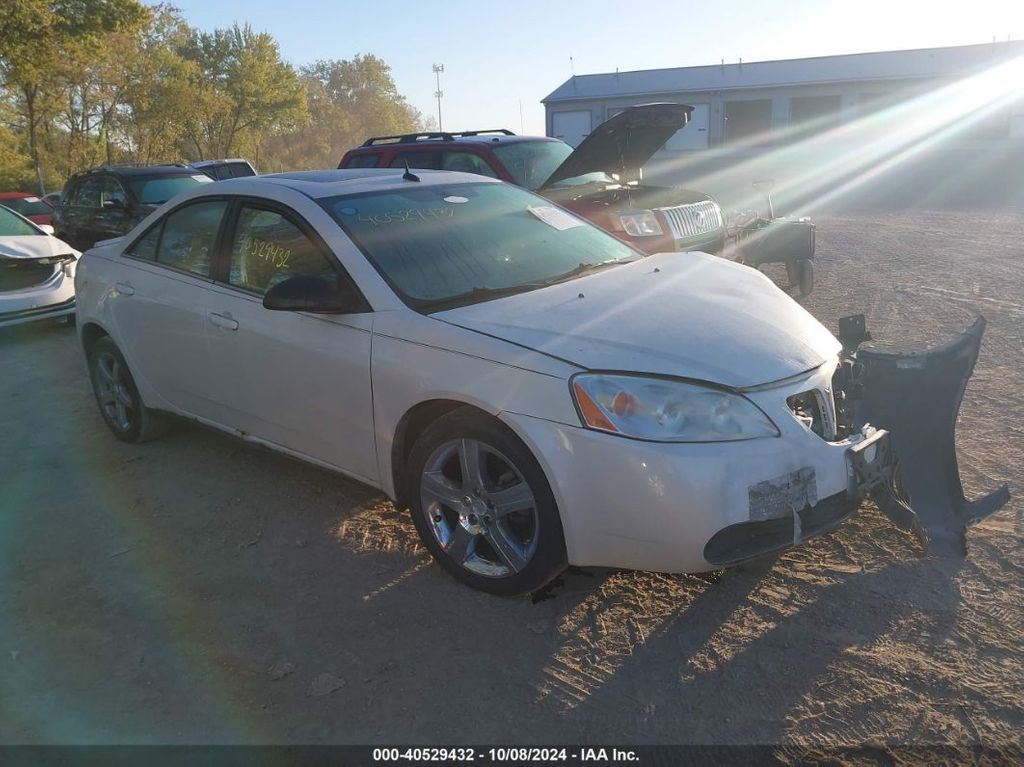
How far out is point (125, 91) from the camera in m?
32.9

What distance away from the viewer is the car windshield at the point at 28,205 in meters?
15.7

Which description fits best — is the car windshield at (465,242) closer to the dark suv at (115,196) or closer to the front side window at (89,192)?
the dark suv at (115,196)

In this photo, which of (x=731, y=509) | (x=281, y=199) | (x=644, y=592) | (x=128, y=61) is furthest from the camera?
(x=128, y=61)

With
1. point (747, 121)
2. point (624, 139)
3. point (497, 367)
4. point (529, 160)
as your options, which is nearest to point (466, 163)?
point (529, 160)

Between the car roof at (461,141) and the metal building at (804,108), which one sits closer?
the car roof at (461,141)

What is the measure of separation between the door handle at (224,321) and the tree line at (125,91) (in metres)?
22.1

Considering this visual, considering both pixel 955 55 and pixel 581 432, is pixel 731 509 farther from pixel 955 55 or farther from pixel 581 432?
pixel 955 55

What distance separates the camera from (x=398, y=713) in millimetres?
2684

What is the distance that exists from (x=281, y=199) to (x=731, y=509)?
8.65 feet

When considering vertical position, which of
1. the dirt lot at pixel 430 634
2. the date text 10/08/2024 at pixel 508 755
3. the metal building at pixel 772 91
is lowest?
the date text 10/08/2024 at pixel 508 755

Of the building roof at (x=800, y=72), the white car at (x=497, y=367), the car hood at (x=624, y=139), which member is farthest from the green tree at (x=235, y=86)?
the white car at (x=497, y=367)

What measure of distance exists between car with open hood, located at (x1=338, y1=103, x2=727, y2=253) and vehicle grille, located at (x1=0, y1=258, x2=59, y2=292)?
3.92 metres

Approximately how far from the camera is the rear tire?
5027 millimetres

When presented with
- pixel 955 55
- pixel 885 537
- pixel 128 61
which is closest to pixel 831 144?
pixel 955 55
